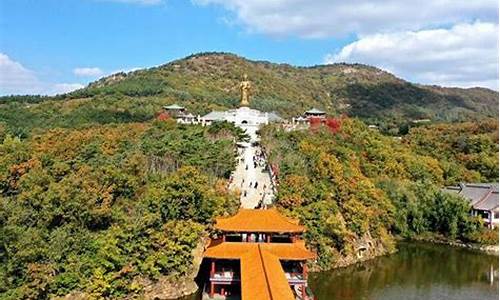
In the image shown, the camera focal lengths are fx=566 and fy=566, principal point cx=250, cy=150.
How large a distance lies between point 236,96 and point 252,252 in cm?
6610

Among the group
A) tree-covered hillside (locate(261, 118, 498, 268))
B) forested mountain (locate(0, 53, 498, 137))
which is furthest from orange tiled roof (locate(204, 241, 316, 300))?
forested mountain (locate(0, 53, 498, 137))

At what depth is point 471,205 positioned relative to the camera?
4012 centimetres

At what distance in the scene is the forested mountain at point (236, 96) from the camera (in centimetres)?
6600

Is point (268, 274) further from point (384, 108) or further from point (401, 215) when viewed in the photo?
point (384, 108)

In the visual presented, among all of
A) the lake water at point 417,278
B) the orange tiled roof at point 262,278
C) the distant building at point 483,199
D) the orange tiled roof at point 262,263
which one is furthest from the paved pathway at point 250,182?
the distant building at point 483,199

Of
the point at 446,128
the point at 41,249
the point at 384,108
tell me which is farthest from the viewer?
the point at 384,108

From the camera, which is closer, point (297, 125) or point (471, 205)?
point (471, 205)

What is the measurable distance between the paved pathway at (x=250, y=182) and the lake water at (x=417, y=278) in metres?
5.32

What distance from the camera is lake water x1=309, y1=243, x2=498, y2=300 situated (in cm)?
2683

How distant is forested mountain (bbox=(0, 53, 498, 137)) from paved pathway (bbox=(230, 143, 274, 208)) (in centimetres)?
1488

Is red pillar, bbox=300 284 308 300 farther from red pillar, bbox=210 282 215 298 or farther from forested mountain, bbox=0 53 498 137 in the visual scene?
forested mountain, bbox=0 53 498 137

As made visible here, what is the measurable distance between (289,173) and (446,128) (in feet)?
121

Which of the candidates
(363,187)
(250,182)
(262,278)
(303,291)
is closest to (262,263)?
(262,278)

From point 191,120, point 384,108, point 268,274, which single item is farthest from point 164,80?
point 268,274
